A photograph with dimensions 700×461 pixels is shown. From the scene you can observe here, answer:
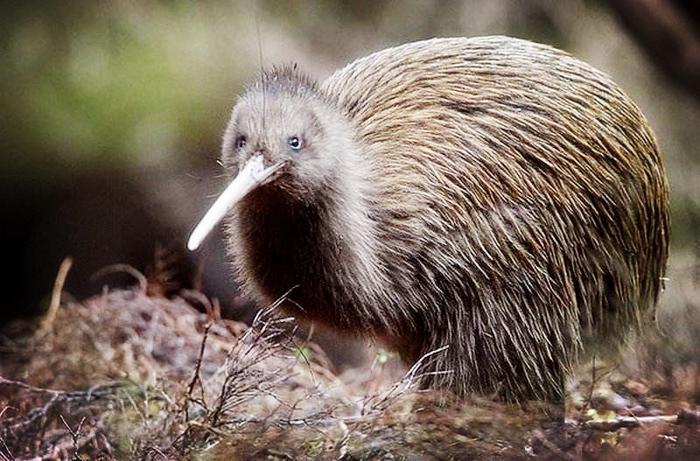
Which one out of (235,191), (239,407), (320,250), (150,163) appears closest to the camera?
(235,191)

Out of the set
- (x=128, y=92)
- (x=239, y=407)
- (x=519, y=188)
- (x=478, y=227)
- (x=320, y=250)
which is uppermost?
(x=128, y=92)

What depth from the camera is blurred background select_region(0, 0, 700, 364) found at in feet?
15.3

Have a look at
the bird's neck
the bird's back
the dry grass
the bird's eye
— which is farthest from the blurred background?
the bird's eye

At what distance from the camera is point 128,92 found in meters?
4.87

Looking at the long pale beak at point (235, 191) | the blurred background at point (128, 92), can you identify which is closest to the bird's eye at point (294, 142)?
the long pale beak at point (235, 191)

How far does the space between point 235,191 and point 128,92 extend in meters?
2.55

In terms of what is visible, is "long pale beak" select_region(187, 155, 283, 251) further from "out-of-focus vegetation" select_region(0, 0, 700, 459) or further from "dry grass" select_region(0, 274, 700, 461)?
"out-of-focus vegetation" select_region(0, 0, 700, 459)

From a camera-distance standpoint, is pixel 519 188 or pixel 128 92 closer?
pixel 519 188

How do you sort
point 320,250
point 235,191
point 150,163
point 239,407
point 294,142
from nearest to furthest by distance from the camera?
1. point 235,191
2. point 294,142
3. point 320,250
4. point 239,407
5. point 150,163

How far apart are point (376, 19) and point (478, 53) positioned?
2032 millimetres

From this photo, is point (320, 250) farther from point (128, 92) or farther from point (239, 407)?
point (128, 92)

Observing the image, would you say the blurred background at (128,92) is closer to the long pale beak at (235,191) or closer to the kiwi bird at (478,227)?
the kiwi bird at (478,227)

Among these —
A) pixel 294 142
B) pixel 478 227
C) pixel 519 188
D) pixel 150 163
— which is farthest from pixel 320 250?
pixel 150 163

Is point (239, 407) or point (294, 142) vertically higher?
point (294, 142)
